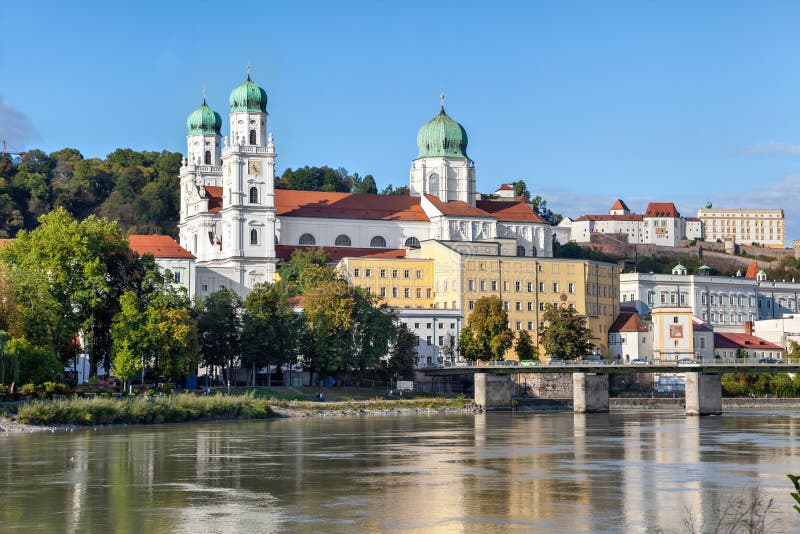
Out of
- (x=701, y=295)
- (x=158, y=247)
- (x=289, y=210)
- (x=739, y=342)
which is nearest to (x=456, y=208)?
(x=289, y=210)

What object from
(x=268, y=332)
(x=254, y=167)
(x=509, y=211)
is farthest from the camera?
(x=509, y=211)

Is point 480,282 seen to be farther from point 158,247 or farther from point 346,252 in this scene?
point 158,247

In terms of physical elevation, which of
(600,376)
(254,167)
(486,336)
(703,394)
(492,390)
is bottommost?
(703,394)

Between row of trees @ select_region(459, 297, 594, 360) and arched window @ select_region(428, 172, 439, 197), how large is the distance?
27.1m

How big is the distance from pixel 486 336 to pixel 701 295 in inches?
1789

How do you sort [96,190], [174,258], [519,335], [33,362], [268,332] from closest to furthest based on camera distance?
1. [33,362]
2. [268,332]
3. [519,335]
4. [174,258]
5. [96,190]

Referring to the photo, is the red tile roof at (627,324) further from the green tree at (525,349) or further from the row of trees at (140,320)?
the row of trees at (140,320)

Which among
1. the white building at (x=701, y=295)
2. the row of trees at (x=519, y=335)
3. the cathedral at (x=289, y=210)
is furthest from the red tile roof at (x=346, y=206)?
the row of trees at (x=519, y=335)

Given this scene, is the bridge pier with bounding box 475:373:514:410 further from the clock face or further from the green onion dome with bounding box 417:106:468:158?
the green onion dome with bounding box 417:106:468:158

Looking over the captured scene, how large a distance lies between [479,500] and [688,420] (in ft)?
153

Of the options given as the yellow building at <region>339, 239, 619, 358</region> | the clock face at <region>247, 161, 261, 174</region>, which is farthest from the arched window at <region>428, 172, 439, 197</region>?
the clock face at <region>247, 161, 261, 174</region>

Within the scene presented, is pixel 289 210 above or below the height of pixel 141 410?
above

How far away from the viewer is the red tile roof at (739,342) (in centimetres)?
13400

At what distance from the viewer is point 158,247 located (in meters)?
122
